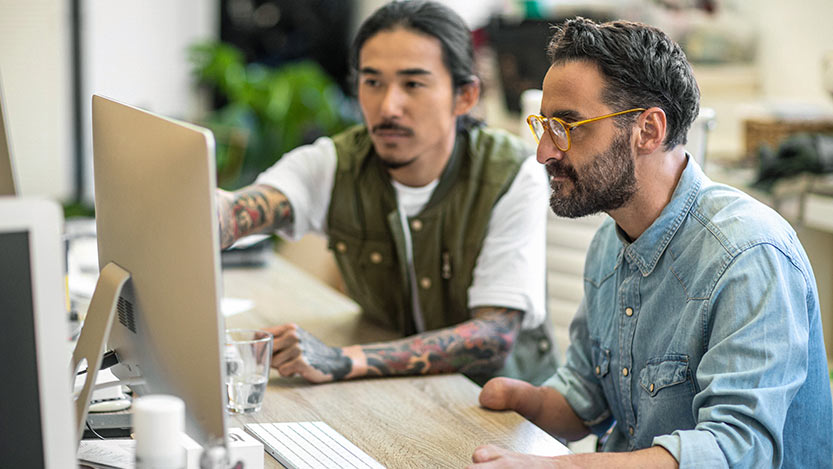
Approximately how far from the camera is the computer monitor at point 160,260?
0.96m

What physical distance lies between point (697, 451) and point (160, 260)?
69 cm

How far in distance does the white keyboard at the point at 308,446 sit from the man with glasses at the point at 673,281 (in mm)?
206

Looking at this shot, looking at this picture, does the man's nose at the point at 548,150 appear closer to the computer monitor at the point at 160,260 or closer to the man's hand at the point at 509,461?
the man's hand at the point at 509,461

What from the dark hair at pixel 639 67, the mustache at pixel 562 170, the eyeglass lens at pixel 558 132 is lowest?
the mustache at pixel 562 170

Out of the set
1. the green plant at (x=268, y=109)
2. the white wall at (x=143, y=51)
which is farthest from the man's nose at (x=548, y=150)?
the white wall at (x=143, y=51)

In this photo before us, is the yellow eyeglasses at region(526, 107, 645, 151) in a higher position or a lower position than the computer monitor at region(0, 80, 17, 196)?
higher

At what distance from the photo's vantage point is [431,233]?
6.69 feet

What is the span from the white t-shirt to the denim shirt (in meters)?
0.36

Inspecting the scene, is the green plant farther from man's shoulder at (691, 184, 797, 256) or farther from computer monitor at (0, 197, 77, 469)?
computer monitor at (0, 197, 77, 469)

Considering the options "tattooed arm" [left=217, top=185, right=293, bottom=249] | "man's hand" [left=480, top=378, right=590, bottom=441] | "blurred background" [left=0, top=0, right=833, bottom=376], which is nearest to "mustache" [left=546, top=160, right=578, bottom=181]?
"man's hand" [left=480, top=378, right=590, bottom=441]

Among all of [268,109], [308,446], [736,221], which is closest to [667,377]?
[736,221]

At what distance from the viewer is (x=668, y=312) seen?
4.47 feet

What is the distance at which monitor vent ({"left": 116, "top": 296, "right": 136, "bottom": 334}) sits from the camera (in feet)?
3.81

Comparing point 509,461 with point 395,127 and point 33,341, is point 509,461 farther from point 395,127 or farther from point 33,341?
point 395,127
